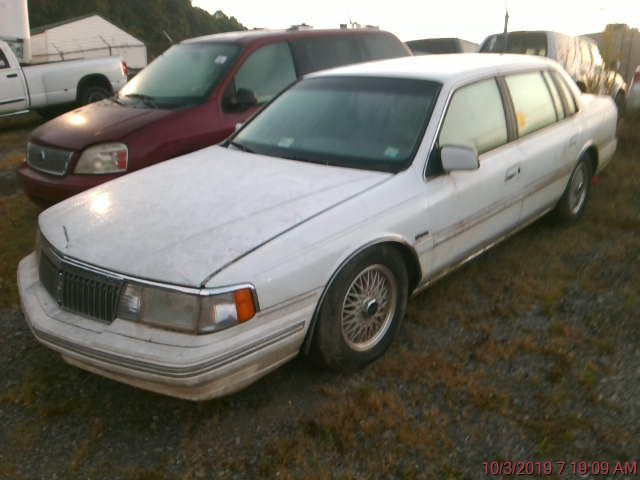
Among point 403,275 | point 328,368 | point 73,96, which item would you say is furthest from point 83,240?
point 73,96

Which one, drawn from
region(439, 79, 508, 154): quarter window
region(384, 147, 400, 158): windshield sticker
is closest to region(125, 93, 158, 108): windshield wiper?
region(384, 147, 400, 158): windshield sticker

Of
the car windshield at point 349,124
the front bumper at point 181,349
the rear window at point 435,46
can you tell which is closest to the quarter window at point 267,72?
the car windshield at point 349,124

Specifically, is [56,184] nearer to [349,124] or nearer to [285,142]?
[285,142]

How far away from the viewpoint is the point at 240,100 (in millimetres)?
5645

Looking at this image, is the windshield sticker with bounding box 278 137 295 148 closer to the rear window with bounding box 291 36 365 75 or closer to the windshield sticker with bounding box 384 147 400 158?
the windshield sticker with bounding box 384 147 400 158

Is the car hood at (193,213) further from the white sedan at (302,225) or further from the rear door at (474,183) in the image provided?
the rear door at (474,183)

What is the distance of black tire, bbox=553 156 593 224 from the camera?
5.07m

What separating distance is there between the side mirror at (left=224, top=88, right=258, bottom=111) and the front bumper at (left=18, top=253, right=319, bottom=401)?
10.2 feet

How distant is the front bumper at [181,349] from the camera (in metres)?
2.55

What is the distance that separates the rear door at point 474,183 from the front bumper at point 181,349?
1.08m

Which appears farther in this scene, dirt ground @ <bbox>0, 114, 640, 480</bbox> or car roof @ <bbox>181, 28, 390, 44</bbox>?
car roof @ <bbox>181, 28, 390, 44</bbox>

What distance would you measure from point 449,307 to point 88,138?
3.10 metres

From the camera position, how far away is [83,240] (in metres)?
2.98

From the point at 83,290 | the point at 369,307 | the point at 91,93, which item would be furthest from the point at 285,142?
the point at 91,93
